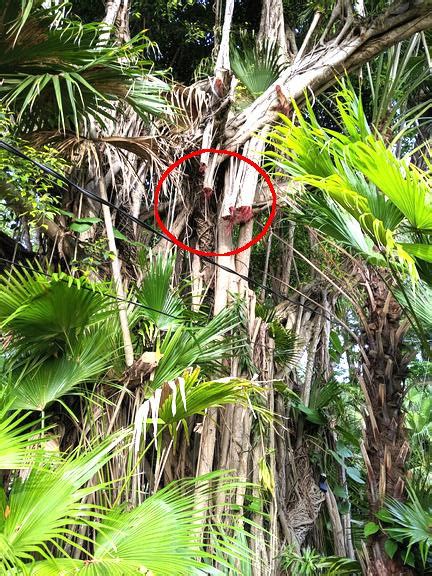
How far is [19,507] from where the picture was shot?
2.32 metres

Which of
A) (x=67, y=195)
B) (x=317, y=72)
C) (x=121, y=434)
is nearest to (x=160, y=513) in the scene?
(x=121, y=434)

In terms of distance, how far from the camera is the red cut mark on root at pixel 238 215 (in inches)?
179

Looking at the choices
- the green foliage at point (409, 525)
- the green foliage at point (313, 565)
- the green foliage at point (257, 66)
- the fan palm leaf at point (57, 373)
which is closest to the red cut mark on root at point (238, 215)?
the green foliage at point (257, 66)

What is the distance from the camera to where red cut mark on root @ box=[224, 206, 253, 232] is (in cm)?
456

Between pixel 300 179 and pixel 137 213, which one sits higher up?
pixel 137 213

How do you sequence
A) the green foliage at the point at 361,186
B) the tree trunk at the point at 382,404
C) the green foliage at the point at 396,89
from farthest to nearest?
1. the green foliage at the point at 396,89
2. the tree trunk at the point at 382,404
3. the green foliage at the point at 361,186

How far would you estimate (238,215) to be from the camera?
4.57 metres

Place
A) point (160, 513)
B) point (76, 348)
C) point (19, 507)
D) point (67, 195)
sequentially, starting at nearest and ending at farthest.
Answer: point (19, 507) → point (160, 513) → point (76, 348) → point (67, 195)

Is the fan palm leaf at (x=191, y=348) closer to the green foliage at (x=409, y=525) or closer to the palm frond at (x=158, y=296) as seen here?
the palm frond at (x=158, y=296)

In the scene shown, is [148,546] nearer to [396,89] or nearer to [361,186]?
[361,186]

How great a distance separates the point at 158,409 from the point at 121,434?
10.0 inches

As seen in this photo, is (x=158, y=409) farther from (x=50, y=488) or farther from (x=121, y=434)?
(x=50, y=488)

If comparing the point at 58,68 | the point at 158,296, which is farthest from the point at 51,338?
the point at 58,68

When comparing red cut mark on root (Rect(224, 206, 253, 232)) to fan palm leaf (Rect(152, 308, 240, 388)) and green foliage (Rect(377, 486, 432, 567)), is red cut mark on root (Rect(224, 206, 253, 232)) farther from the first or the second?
green foliage (Rect(377, 486, 432, 567))
